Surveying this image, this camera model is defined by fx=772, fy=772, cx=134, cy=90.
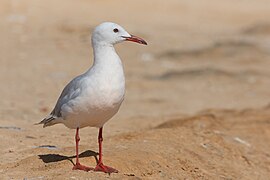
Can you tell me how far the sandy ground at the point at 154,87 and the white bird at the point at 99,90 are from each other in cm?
41

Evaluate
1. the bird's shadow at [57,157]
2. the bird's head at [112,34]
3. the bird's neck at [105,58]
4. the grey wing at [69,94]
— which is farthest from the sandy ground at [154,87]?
the bird's head at [112,34]

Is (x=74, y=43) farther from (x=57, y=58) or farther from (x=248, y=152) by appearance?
(x=248, y=152)

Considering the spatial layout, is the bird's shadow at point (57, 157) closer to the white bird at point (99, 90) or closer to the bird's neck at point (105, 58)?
the white bird at point (99, 90)

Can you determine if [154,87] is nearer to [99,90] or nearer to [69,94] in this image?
[69,94]

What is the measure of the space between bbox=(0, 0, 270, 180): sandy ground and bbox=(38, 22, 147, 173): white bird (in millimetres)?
407

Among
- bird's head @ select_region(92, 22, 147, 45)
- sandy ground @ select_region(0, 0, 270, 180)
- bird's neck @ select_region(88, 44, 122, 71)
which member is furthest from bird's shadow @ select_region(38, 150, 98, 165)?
bird's head @ select_region(92, 22, 147, 45)

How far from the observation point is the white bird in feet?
19.1

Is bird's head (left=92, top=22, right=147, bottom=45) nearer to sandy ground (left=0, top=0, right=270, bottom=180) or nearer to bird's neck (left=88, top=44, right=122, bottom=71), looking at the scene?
bird's neck (left=88, top=44, right=122, bottom=71)

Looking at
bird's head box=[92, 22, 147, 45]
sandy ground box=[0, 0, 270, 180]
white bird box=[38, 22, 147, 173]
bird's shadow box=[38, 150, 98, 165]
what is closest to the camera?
white bird box=[38, 22, 147, 173]

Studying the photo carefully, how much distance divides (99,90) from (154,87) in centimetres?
814

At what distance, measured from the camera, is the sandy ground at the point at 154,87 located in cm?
691

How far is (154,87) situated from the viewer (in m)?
13.9

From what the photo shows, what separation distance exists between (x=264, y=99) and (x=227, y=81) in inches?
60.9

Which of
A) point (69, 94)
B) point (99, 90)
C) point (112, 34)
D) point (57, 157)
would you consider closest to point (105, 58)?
point (112, 34)
